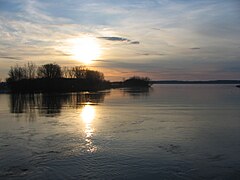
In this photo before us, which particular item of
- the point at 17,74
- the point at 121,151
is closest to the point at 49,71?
the point at 17,74

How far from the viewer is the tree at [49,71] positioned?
80.9 m

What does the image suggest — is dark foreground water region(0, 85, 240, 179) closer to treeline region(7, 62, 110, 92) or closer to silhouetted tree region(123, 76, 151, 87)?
treeline region(7, 62, 110, 92)

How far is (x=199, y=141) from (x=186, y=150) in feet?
4.57

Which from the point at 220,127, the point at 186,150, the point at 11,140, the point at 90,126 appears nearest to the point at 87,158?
the point at 186,150

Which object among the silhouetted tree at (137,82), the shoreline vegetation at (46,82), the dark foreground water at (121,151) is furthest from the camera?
the silhouetted tree at (137,82)

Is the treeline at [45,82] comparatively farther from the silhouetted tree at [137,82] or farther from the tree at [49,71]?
the silhouetted tree at [137,82]

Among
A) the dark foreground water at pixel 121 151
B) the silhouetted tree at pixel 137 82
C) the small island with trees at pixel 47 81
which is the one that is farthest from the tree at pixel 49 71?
the dark foreground water at pixel 121 151

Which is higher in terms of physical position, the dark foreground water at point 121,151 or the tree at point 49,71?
the tree at point 49,71

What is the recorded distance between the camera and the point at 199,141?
32.3ft

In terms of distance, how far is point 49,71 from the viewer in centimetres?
8125

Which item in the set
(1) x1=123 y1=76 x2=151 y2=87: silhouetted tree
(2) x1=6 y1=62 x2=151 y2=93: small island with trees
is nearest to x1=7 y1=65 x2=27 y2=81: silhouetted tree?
(2) x1=6 y1=62 x2=151 y2=93: small island with trees

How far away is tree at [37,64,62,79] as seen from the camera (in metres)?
80.9

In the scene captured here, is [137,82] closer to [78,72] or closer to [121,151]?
[78,72]

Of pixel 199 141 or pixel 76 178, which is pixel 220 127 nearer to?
pixel 199 141
